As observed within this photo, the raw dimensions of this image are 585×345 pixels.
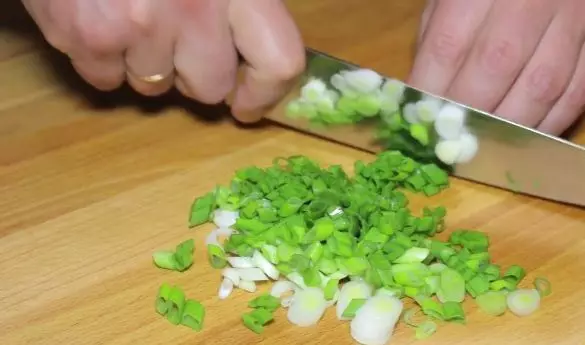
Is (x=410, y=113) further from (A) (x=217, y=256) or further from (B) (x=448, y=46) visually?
(A) (x=217, y=256)

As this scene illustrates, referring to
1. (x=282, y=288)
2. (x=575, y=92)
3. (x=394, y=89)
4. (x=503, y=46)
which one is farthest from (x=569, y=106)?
(x=282, y=288)

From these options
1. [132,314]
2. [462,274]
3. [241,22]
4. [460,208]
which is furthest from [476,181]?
[132,314]

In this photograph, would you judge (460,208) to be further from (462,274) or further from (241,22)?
(241,22)

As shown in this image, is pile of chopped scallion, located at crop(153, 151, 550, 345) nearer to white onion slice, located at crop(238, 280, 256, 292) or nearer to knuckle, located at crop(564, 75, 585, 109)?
white onion slice, located at crop(238, 280, 256, 292)

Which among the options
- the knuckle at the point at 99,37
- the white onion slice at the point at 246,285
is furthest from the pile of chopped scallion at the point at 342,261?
the knuckle at the point at 99,37

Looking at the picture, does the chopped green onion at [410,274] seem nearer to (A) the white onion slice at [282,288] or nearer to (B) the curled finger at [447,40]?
(A) the white onion slice at [282,288]
